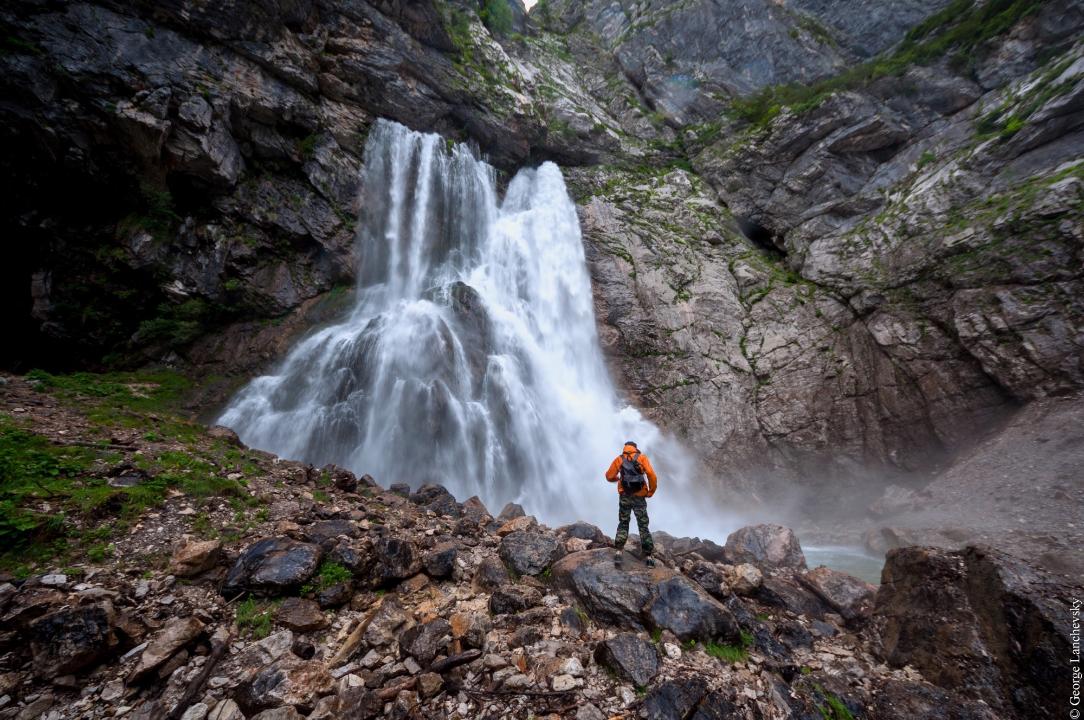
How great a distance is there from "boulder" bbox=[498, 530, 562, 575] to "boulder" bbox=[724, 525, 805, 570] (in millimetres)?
3420

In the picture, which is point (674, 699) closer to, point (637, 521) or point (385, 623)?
point (385, 623)

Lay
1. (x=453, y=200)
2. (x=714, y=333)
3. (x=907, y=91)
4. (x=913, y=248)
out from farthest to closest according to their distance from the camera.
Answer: (x=453, y=200), (x=907, y=91), (x=714, y=333), (x=913, y=248)

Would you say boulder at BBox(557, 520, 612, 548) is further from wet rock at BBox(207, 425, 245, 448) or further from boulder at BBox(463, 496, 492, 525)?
wet rock at BBox(207, 425, 245, 448)

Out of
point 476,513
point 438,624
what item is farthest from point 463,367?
point 438,624

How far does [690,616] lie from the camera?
3.77 metres

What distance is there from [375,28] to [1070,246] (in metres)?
25.1

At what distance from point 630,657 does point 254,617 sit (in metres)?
3.23

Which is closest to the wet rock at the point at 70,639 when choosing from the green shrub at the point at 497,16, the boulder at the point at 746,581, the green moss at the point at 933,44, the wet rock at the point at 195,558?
the wet rock at the point at 195,558

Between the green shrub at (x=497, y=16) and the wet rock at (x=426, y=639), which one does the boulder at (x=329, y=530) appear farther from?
the green shrub at (x=497, y=16)

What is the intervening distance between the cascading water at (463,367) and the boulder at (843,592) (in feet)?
22.6

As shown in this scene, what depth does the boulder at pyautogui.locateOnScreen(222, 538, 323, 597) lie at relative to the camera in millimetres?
3541

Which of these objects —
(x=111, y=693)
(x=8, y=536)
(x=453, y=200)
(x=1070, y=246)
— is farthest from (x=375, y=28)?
(x=1070, y=246)

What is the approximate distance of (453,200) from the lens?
18.7 meters

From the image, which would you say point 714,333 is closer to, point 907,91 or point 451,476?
point 451,476
